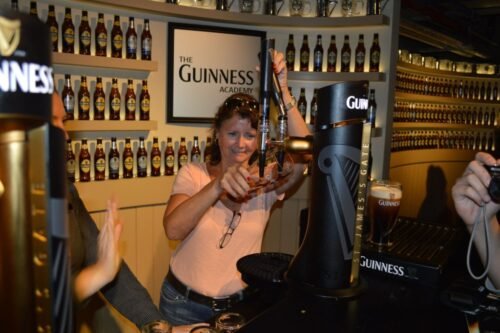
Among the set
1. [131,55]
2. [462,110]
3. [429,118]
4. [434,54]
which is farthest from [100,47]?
[434,54]

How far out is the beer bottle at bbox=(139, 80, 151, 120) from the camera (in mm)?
2930

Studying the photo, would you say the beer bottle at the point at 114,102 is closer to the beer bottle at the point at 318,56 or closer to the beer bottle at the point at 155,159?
the beer bottle at the point at 155,159

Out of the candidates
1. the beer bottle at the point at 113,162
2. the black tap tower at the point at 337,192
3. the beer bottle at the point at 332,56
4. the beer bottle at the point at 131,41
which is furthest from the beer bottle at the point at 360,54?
the black tap tower at the point at 337,192

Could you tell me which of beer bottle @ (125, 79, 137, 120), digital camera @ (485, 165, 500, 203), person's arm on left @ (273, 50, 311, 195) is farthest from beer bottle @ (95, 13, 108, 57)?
digital camera @ (485, 165, 500, 203)

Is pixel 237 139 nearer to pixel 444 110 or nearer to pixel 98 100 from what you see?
pixel 98 100

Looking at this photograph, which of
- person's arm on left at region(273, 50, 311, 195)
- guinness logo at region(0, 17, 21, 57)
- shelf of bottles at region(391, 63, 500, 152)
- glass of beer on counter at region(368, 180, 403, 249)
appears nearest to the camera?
guinness logo at region(0, 17, 21, 57)

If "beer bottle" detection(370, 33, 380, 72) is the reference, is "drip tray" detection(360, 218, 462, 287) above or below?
below

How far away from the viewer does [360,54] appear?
131 inches

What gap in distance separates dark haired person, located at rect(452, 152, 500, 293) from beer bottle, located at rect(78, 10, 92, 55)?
93.1 inches

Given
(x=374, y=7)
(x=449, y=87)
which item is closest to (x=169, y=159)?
(x=374, y=7)

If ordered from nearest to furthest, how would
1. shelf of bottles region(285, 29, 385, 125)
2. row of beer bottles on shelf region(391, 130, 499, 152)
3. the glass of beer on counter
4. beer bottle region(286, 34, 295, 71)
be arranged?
the glass of beer on counter < shelf of bottles region(285, 29, 385, 125) < beer bottle region(286, 34, 295, 71) < row of beer bottles on shelf region(391, 130, 499, 152)

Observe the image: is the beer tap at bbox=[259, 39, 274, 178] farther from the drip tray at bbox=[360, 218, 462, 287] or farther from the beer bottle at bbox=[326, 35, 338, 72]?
the beer bottle at bbox=[326, 35, 338, 72]

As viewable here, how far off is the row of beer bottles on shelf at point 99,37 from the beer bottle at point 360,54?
59.6 inches

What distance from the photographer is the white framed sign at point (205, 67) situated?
3006mm
